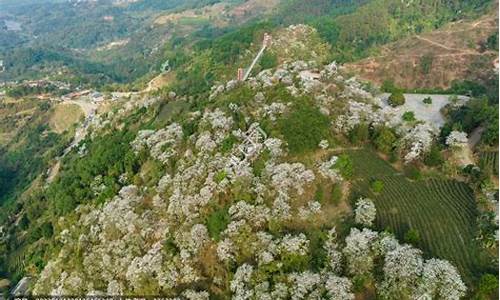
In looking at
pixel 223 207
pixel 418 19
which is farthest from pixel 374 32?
pixel 223 207

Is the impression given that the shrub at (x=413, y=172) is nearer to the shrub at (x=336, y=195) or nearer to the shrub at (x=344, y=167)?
the shrub at (x=344, y=167)

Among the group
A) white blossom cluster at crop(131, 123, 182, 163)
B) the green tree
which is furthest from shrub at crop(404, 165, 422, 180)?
white blossom cluster at crop(131, 123, 182, 163)

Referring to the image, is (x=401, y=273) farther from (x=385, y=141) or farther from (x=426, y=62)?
(x=426, y=62)

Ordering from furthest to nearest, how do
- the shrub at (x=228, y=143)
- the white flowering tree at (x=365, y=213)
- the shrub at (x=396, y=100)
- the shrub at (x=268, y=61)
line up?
the shrub at (x=268, y=61), the shrub at (x=396, y=100), the shrub at (x=228, y=143), the white flowering tree at (x=365, y=213)

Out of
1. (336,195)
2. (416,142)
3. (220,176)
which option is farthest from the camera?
(416,142)

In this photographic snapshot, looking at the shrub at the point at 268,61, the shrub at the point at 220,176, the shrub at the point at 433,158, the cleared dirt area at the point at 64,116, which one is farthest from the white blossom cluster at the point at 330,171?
the cleared dirt area at the point at 64,116

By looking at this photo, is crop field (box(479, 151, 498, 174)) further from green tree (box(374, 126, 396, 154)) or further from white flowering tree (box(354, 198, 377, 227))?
white flowering tree (box(354, 198, 377, 227))

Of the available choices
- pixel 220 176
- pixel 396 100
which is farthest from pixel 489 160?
pixel 220 176
